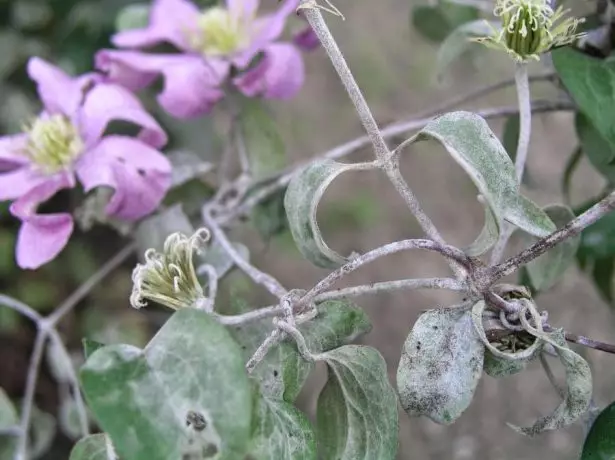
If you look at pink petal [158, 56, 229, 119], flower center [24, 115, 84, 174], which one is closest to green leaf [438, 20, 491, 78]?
pink petal [158, 56, 229, 119]

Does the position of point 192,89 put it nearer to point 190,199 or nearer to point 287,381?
point 190,199

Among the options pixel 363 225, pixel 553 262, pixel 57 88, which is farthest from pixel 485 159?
pixel 363 225

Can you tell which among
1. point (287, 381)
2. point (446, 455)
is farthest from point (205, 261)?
point (446, 455)

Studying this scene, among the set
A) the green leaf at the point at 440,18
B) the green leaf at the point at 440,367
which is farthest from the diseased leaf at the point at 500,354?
the green leaf at the point at 440,18

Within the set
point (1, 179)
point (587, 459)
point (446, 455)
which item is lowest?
point (446, 455)

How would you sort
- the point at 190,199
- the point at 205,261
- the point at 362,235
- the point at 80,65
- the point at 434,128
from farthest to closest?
the point at 362,235
the point at 80,65
the point at 190,199
the point at 205,261
the point at 434,128

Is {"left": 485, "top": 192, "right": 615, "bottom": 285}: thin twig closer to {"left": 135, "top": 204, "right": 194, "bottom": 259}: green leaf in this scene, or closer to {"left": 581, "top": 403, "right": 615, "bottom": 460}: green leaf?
{"left": 581, "top": 403, "right": 615, "bottom": 460}: green leaf

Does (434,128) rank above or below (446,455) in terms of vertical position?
above

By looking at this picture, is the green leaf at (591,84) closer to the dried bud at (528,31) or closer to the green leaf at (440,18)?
the dried bud at (528,31)
